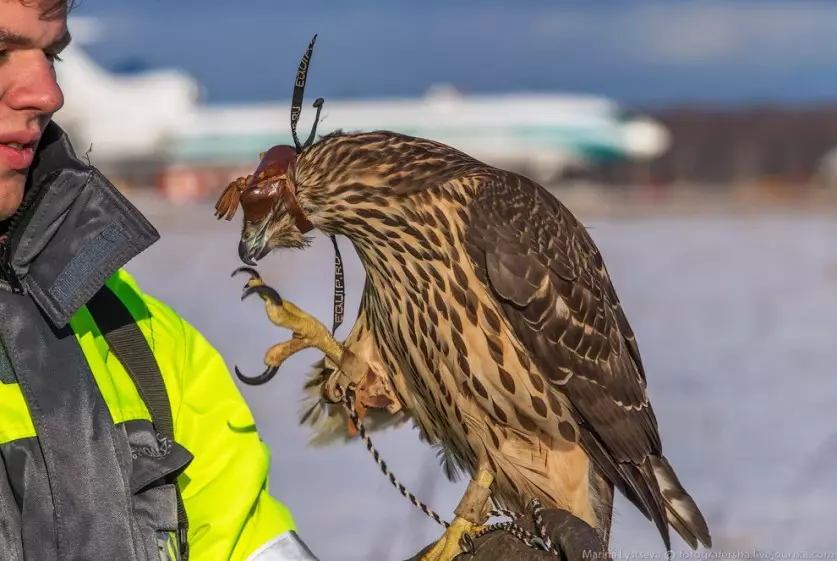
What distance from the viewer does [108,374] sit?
2.00m

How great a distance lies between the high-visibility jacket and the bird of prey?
31 cm

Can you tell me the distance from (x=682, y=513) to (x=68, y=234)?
1.53 m

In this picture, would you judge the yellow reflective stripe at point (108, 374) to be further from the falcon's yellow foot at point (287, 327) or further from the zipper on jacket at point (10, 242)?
the falcon's yellow foot at point (287, 327)

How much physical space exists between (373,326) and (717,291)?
991 centimetres

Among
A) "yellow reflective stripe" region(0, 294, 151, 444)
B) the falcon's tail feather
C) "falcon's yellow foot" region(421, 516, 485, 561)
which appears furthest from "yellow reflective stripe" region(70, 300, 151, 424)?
the falcon's tail feather

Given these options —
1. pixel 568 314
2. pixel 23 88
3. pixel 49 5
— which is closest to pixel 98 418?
pixel 23 88

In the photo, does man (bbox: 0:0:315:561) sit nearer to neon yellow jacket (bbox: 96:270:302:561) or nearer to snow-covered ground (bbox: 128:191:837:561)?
neon yellow jacket (bbox: 96:270:302:561)

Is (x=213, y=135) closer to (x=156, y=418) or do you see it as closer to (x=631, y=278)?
(x=631, y=278)

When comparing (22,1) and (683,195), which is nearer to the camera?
(22,1)

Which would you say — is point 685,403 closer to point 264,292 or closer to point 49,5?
point 264,292

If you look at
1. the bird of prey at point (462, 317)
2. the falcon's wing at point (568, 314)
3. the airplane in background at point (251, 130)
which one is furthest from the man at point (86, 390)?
the airplane in background at point (251, 130)

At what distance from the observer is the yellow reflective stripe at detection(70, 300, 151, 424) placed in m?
1.97

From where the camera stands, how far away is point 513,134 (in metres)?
48.2

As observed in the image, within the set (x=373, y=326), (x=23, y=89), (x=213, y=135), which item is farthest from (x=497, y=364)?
(x=213, y=135)
